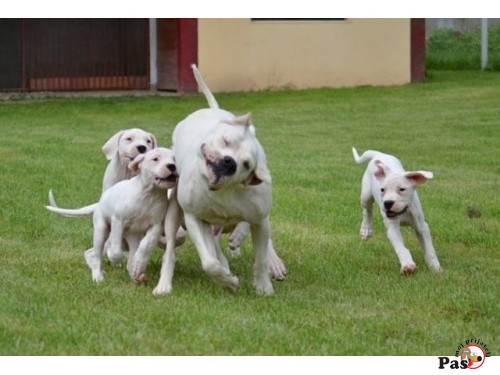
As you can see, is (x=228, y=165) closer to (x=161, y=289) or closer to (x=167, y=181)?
(x=167, y=181)

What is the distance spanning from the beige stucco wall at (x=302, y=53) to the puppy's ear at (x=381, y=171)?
16.1 m

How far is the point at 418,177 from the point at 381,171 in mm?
315

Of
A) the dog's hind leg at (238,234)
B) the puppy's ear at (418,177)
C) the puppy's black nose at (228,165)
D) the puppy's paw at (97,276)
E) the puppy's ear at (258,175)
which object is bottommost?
the puppy's paw at (97,276)

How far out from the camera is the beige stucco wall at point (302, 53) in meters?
25.1

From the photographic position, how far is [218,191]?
752 centimetres

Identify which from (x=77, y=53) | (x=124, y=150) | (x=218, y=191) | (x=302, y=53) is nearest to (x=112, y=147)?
(x=124, y=150)

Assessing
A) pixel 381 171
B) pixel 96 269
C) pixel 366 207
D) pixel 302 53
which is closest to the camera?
pixel 96 269

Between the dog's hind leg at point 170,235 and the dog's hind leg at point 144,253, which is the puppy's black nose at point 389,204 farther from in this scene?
the dog's hind leg at point 144,253

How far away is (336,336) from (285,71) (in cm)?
1950

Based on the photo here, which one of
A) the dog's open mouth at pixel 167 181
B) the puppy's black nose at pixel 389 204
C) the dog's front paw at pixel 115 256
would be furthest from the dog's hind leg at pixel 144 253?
the puppy's black nose at pixel 389 204

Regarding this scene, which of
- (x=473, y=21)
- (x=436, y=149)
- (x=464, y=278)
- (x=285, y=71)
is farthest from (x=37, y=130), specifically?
(x=473, y=21)

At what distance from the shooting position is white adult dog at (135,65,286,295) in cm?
725

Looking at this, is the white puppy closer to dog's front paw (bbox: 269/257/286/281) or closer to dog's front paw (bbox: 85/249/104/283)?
dog's front paw (bbox: 85/249/104/283)

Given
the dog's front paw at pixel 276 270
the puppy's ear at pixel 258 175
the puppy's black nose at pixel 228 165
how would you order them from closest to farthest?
the puppy's black nose at pixel 228 165 → the puppy's ear at pixel 258 175 → the dog's front paw at pixel 276 270
